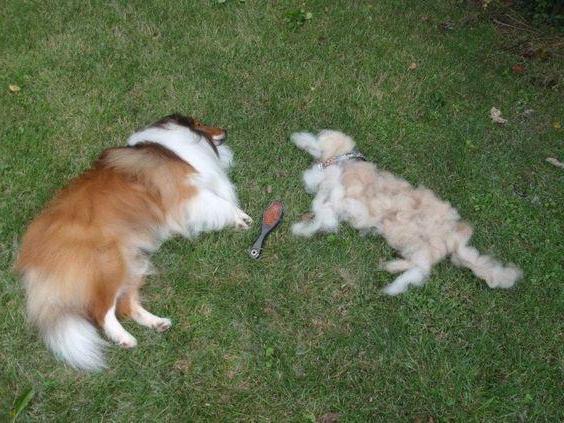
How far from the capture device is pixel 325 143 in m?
3.97

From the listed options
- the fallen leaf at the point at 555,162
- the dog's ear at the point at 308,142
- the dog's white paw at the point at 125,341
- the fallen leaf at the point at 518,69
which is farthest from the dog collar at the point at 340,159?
the fallen leaf at the point at 518,69

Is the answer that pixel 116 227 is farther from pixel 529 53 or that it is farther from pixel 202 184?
pixel 529 53

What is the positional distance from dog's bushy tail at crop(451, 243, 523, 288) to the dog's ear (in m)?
1.30

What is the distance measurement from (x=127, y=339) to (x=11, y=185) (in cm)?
166

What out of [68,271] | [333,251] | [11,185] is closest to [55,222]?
[68,271]

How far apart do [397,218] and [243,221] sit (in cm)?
102

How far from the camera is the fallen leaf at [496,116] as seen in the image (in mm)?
4446

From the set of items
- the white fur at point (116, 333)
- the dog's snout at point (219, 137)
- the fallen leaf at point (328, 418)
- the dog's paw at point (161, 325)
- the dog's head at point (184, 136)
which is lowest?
the fallen leaf at point (328, 418)

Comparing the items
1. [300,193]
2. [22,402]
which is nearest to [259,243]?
[300,193]

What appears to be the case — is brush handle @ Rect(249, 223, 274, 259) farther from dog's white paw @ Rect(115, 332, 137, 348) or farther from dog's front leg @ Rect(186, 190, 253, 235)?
dog's white paw @ Rect(115, 332, 137, 348)

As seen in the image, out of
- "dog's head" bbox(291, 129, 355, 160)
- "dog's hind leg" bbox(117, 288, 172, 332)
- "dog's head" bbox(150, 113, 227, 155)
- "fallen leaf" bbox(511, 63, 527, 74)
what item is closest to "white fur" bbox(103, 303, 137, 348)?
"dog's hind leg" bbox(117, 288, 172, 332)

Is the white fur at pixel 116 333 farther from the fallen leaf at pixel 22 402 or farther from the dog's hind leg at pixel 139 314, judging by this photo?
the fallen leaf at pixel 22 402

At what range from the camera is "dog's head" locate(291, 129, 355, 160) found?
3.93 m

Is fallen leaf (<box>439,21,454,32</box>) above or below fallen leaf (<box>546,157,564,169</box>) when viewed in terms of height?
above
